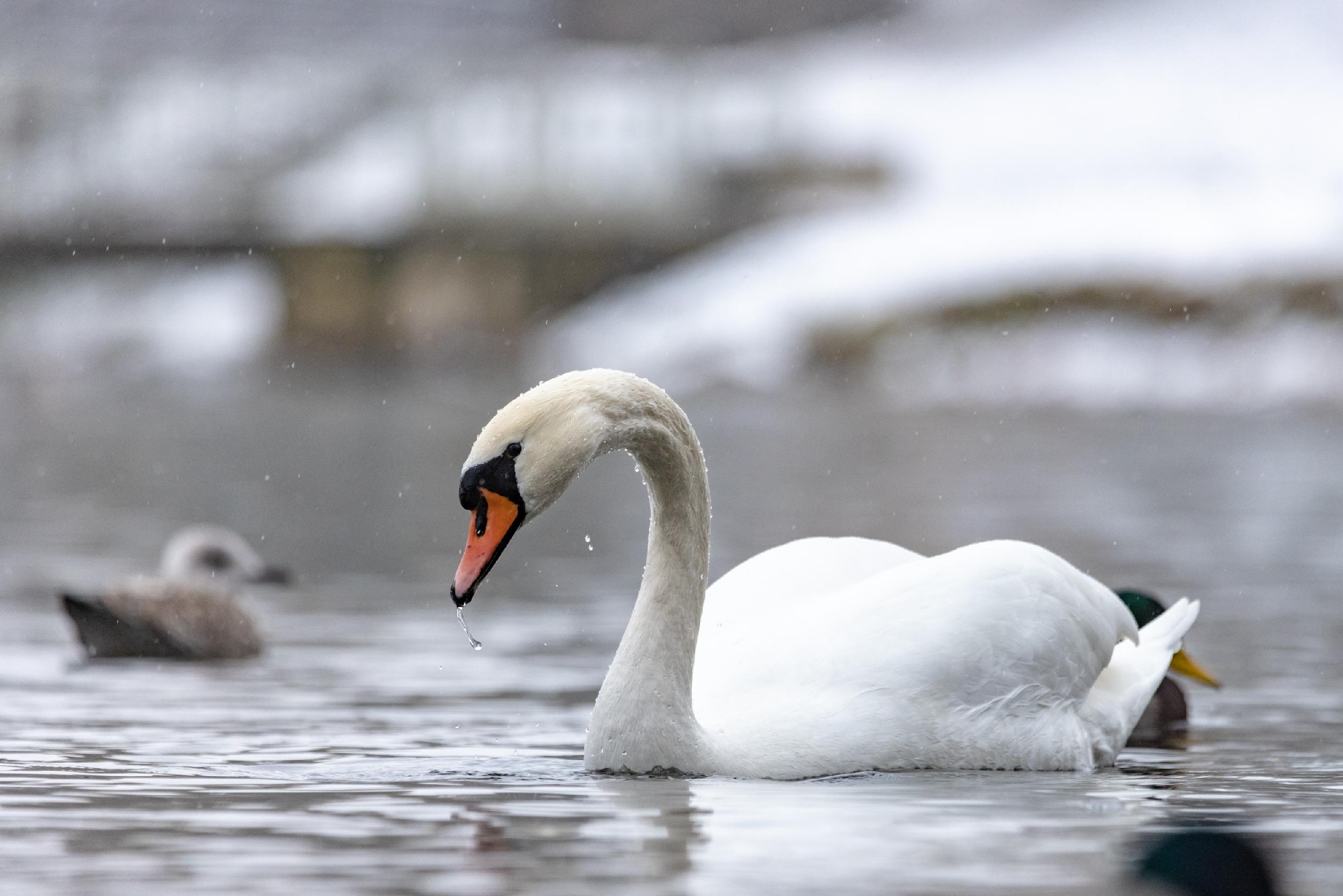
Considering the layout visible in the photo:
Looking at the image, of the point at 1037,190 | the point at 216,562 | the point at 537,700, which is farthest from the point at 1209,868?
the point at 1037,190

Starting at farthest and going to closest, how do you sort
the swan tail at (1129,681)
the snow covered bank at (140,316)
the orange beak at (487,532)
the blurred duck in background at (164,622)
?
1. the snow covered bank at (140,316)
2. the blurred duck in background at (164,622)
3. the swan tail at (1129,681)
4. the orange beak at (487,532)

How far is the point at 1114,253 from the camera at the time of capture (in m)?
42.2

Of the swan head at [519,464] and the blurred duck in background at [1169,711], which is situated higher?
the swan head at [519,464]

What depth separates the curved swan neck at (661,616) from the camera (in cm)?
761

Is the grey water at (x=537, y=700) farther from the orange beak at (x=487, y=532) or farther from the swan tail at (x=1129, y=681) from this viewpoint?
the orange beak at (x=487, y=532)

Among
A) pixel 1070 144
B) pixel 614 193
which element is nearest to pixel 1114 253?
pixel 1070 144

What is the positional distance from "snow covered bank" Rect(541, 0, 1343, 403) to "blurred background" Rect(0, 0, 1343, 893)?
0.46ft

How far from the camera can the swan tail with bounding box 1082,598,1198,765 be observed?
8.57m

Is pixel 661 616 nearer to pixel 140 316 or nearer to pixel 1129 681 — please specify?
pixel 1129 681

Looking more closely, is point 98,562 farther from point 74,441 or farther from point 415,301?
point 415,301

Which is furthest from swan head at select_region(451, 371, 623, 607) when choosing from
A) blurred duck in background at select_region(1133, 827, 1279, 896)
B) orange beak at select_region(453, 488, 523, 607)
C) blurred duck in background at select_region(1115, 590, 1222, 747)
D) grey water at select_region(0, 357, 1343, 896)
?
blurred duck in background at select_region(1115, 590, 1222, 747)

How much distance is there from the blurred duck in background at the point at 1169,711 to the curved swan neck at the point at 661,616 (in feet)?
6.81

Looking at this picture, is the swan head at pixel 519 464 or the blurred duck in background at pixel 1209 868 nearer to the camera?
the blurred duck in background at pixel 1209 868

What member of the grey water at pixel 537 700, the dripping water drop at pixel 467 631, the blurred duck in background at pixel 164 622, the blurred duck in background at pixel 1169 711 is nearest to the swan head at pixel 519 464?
the dripping water drop at pixel 467 631
